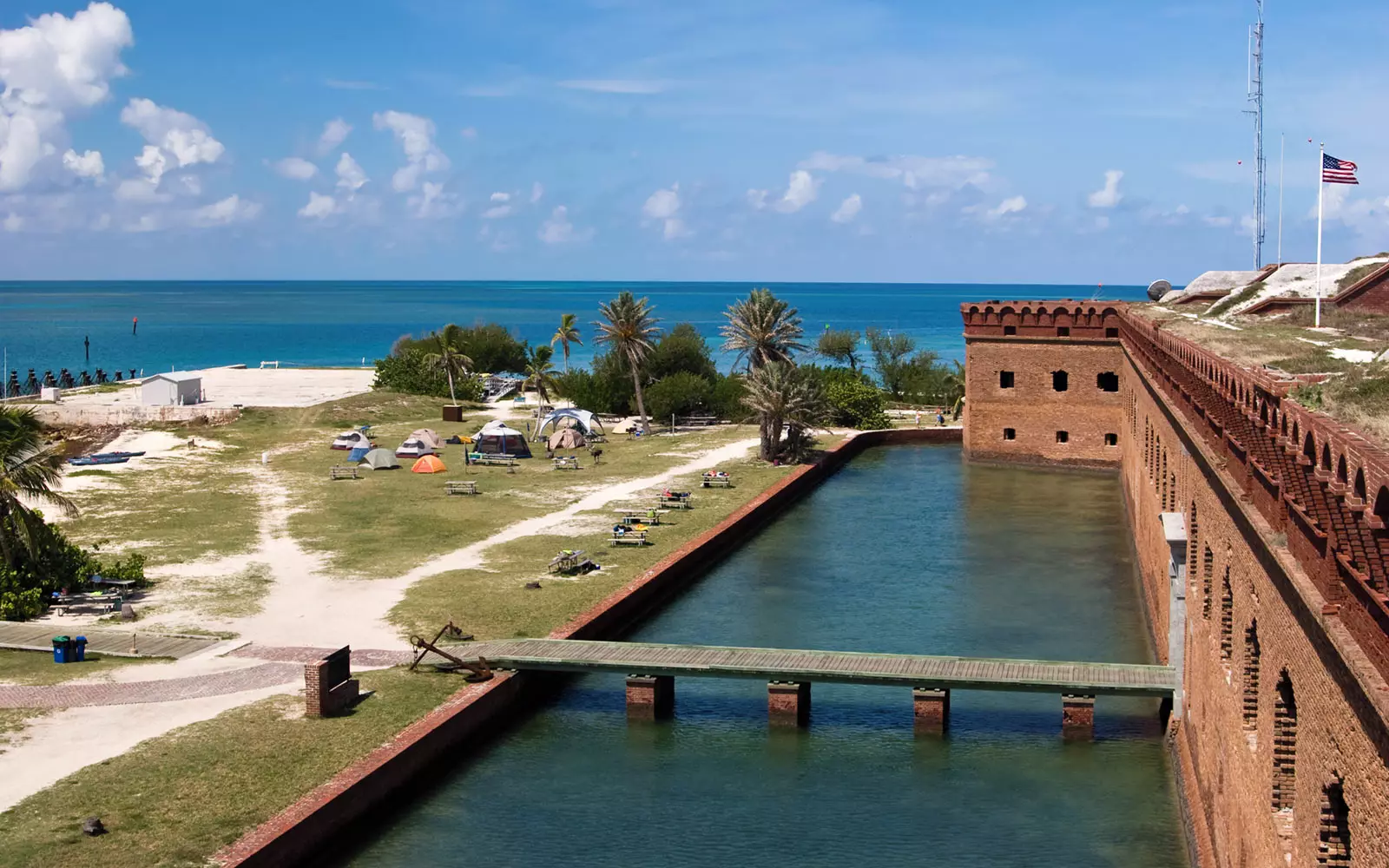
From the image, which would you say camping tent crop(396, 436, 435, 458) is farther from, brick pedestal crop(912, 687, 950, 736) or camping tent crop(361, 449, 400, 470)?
brick pedestal crop(912, 687, 950, 736)

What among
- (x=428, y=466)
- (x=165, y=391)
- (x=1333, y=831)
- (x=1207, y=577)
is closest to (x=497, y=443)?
(x=428, y=466)

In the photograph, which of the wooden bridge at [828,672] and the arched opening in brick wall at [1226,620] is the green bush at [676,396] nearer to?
the wooden bridge at [828,672]

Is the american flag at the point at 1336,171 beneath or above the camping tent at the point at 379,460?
above

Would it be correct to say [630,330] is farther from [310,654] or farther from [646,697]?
[646,697]

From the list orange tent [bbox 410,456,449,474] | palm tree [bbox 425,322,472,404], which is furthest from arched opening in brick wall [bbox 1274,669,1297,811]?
palm tree [bbox 425,322,472,404]

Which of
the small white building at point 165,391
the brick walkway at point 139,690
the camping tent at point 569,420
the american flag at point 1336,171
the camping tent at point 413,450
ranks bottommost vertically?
the brick walkway at point 139,690

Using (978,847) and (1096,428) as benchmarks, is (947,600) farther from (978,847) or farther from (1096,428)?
(1096,428)

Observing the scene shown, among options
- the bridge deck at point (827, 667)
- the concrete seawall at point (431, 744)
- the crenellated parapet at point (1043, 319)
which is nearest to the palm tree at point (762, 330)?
the crenellated parapet at point (1043, 319)
